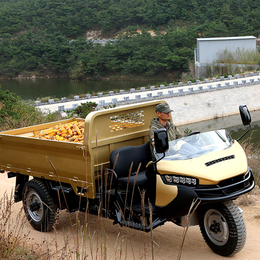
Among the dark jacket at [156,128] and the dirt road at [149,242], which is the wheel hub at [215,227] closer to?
the dirt road at [149,242]

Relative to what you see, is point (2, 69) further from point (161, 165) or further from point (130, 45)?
point (161, 165)

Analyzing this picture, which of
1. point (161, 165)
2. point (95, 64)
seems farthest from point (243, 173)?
point (95, 64)

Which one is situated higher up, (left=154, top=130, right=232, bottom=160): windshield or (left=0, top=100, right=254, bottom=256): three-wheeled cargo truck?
(left=154, top=130, right=232, bottom=160): windshield

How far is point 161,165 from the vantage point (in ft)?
14.5

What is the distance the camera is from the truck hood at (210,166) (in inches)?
161

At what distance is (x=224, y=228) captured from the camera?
432 cm

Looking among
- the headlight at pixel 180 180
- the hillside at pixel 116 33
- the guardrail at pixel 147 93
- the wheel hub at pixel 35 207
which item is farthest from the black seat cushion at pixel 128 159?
the hillside at pixel 116 33

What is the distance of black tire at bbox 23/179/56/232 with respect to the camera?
5.47 meters

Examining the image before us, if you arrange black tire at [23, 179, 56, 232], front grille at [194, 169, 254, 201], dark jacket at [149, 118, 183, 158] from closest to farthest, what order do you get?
front grille at [194, 169, 254, 201] < dark jacket at [149, 118, 183, 158] < black tire at [23, 179, 56, 232]

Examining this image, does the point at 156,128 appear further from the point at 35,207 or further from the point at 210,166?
the point at 35,207

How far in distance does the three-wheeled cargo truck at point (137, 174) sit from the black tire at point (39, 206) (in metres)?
0.01

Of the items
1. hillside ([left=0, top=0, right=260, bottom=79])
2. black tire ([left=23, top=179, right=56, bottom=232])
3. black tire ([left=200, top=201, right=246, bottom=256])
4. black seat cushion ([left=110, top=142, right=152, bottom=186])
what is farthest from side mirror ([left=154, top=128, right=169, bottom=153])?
hillside ([left=0, top=0, right=260, bottom=79])

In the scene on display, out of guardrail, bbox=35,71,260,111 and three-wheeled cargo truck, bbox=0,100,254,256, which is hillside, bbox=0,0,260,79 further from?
three-wheeled cargo truck, bbox=0,100,254,256

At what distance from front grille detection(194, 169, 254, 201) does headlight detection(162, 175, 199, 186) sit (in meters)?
0.09
